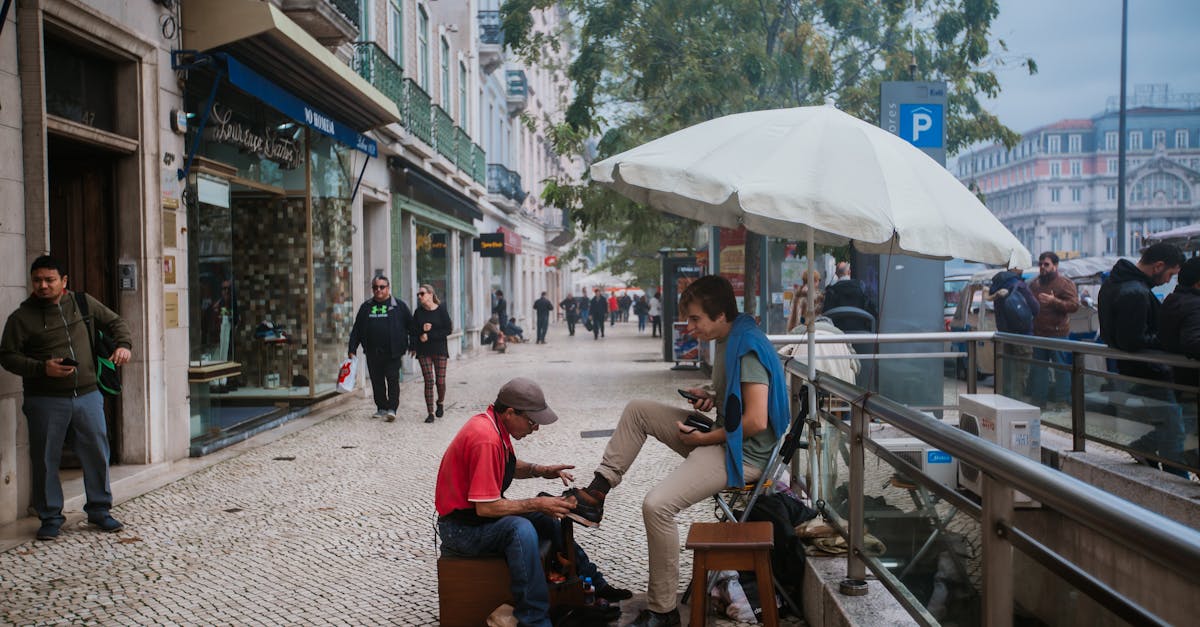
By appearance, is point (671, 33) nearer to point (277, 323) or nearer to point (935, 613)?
point (277, 323)

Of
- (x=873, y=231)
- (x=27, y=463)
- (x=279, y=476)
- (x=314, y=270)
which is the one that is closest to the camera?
(x=873, y=231)

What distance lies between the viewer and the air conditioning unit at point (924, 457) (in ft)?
11.6

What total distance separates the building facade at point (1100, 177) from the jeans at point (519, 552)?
104932 mm

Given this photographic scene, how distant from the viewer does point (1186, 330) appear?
5.98 meters

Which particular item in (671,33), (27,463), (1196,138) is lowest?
(27,463)

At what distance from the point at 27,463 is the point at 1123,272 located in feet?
25.2

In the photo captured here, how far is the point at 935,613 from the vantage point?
11.3 feet

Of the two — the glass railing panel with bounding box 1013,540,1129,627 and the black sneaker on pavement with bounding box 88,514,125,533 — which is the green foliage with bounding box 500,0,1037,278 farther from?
the glass railing panel with bounding box 1013,540,1129,627

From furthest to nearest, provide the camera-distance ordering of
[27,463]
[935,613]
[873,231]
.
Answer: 1. [27,463]
2. [873,231]
3. [935,613]

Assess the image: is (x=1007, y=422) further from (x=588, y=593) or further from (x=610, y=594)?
(x=588, y=593)

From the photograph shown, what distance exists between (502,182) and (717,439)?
2947 cm

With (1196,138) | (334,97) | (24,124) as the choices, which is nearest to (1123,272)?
(24,124)

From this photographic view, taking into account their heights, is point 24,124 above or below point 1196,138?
below

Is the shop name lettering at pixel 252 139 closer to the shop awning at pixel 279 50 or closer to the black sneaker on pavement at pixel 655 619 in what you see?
the shop awning at pixel 279 50
